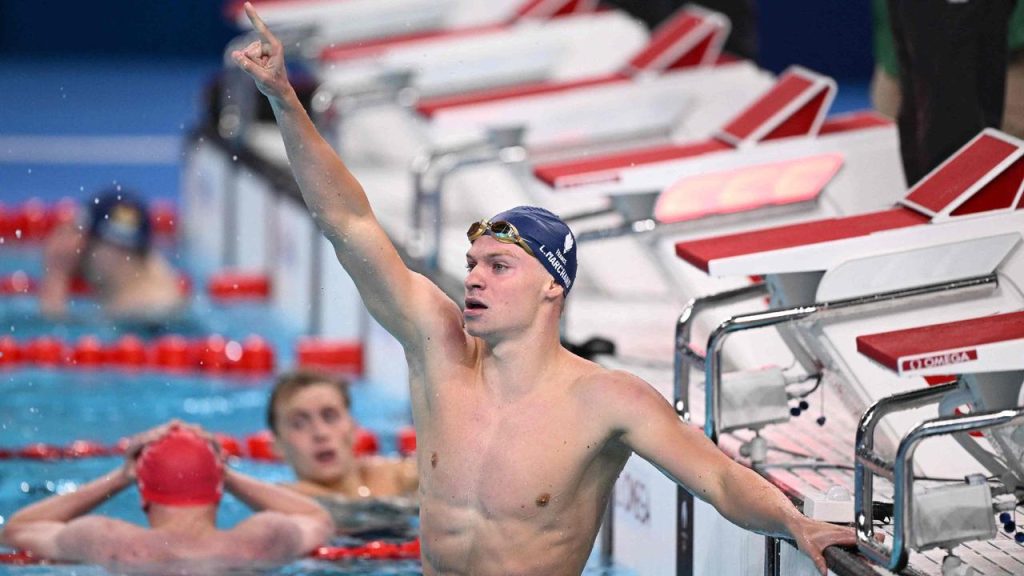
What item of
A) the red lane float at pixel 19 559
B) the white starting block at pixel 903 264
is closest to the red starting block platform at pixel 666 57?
the white starting block at pixel 903 264

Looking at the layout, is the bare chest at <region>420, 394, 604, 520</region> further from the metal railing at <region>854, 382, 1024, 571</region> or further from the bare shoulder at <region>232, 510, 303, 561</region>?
the bare shoulder at <region>232, 510, 303, 561</region>

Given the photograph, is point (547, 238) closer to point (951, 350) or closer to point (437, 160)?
point (951, 350)

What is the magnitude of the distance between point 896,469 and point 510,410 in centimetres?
79

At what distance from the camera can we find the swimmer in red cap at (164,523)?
15.5 ft

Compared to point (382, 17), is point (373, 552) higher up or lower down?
lower down

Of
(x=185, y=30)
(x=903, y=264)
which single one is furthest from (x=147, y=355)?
(x=185, y=30)

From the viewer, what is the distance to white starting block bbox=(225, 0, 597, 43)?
34.2 feet

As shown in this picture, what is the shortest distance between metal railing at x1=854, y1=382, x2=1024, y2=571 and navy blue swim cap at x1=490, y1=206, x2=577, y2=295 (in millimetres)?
674

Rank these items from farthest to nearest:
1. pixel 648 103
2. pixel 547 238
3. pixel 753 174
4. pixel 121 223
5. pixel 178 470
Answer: pixel 121 223 < pixel 648 103 < pixel 753 174 < pixel 178 470 < pixel 547 238

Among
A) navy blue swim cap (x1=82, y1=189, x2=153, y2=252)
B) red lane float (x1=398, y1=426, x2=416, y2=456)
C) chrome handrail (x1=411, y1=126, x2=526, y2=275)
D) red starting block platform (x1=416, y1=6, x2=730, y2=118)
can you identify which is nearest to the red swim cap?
red lane float (x1=398, y1=426, x2=416, y2=456)

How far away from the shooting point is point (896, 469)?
11.1ft

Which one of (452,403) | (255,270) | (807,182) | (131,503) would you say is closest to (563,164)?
(807,182)

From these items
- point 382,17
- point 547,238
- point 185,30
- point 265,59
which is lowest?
point 547,238

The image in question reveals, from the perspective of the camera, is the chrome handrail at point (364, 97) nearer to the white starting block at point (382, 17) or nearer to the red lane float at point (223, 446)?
the white starting block at point (382, 17)
